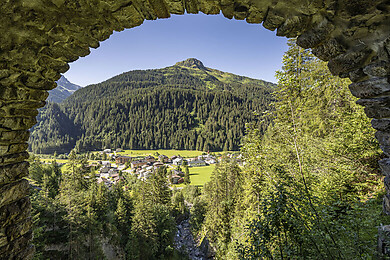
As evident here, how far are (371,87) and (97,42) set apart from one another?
15.2 ft

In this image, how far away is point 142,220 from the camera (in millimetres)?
20734

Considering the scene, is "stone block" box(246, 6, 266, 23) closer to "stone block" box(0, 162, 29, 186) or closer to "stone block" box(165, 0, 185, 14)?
"stone block" box(165, 0, 185, 14)

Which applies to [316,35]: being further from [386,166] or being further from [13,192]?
[13,192]

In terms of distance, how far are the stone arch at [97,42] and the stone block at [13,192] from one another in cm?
1

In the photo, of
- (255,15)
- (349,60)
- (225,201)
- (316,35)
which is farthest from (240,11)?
(225,201)

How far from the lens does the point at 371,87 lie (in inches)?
91.6

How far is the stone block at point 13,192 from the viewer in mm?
3121

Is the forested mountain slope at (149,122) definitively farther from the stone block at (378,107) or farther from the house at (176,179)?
the stone block at (378,107)

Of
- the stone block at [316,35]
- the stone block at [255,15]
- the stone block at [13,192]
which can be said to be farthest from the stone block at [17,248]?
the stone block at [316,35]

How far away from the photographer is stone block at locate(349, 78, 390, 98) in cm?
222

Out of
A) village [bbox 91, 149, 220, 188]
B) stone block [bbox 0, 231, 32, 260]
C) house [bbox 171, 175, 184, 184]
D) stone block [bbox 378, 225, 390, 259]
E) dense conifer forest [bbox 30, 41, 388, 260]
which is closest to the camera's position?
stone block [bbox 378, 225, 390, 259]

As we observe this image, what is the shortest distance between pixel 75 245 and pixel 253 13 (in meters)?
23.7

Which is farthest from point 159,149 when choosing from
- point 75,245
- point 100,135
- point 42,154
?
point 75,245

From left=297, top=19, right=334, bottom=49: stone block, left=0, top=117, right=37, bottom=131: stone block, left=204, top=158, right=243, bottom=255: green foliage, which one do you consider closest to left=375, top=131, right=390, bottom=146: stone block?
left=297, top=19, right=334, bottom=49: stone block
